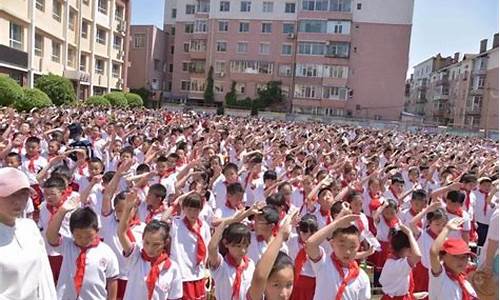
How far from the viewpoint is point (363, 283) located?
3.73 meters

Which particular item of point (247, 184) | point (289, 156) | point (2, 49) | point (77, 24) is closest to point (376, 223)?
point (247, 184)

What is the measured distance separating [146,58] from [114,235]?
161 ft

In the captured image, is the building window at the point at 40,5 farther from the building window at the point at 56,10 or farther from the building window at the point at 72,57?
the building window at the point at 72,57

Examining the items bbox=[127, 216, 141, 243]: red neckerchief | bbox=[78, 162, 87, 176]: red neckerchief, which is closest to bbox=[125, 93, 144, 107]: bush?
bbox=[78, 162, 87, 176]: red neckerchief

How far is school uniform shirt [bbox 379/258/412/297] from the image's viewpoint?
161 inches

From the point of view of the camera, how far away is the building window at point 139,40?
51656 mm

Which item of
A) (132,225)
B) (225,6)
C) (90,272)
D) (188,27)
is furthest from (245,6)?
(90,272)

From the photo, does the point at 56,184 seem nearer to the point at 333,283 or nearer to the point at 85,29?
the point at 333,283

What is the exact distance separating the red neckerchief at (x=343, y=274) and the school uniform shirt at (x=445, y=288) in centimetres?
65

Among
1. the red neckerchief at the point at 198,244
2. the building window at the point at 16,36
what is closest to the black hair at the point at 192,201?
the red neckerchief at the point at 198,244

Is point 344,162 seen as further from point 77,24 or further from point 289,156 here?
point 77,24

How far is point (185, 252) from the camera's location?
4562 mm

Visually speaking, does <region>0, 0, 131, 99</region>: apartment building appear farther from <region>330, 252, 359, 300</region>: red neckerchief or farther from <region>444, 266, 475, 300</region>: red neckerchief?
<region>444, 266, 475, 300</region>: red neckerchief

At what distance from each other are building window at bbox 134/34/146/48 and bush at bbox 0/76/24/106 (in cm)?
3359
